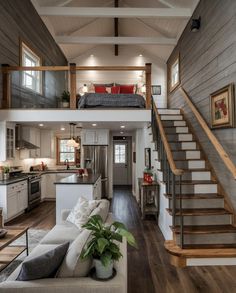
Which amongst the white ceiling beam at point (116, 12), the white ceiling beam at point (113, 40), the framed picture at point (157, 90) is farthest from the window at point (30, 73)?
the framed picture at point (157, 90)

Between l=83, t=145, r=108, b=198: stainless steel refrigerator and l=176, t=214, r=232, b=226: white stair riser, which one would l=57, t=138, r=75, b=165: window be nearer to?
l=83, t=145, r=108, b=198: stainless steel refrigerator

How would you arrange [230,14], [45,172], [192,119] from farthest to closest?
[45,172]
[192,119]
[230,14]

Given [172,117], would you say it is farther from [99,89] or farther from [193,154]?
[99,89]

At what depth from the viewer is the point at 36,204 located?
6.87 metres

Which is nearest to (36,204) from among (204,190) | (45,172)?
(45,172)

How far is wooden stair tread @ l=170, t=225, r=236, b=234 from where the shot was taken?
3602 mm

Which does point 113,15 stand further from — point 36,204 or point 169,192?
point 36,204

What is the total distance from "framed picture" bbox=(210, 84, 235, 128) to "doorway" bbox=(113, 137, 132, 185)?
707 cm

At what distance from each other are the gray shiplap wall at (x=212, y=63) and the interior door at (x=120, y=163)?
17.2 ft

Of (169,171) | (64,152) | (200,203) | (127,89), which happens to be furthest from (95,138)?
(200,203)

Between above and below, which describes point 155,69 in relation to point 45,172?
above

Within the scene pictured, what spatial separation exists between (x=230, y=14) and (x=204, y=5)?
1.56 m

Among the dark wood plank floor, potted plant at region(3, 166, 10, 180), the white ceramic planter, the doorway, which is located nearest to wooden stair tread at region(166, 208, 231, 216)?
the dark wood plank floor

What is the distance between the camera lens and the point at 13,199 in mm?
5383
